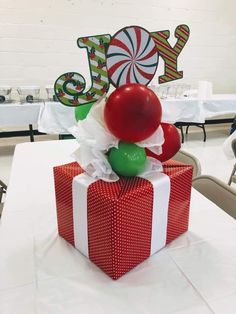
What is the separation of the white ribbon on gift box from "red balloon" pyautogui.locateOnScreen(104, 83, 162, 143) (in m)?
0.13

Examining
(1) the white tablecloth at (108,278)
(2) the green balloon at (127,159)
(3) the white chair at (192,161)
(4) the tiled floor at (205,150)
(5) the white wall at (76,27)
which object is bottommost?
(4) the tiled floor at (205,150)

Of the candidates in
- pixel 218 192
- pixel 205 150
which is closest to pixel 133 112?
pixel 218 192

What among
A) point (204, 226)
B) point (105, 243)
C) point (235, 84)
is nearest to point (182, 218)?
point (204, 226)

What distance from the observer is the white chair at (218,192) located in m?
0.99

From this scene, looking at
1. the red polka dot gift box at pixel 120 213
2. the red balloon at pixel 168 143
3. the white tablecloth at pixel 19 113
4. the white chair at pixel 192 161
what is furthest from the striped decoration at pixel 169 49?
the white tablecloth at pixel 19 113

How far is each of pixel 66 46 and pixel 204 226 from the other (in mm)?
3803

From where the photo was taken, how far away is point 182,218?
2.53 feet

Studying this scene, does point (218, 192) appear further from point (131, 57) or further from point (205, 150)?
point (205, 150)

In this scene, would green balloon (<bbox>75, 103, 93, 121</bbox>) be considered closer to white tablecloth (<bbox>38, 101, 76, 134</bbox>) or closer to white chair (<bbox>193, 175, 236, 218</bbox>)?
white chair (<bbox>193, 175, 236, 218</bbox>)

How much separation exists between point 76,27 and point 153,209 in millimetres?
3935

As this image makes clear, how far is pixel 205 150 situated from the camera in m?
3.74

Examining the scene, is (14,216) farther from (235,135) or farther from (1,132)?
(1,132)

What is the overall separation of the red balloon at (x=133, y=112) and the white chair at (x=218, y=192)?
0.54 meters

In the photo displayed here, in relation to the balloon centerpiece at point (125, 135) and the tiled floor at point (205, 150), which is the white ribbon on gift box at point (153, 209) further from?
the tiled floor at point (205, 150)
